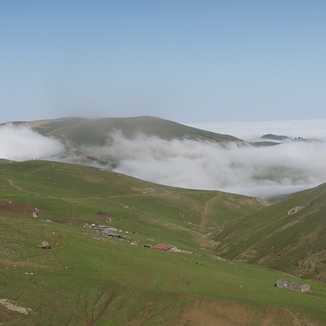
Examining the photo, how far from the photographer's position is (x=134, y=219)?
146m

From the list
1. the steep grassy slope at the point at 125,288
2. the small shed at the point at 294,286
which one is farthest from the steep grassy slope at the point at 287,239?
the small shed at the point at 294,286

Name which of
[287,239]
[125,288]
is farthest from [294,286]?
[287,239]

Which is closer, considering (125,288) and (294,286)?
(125,288)

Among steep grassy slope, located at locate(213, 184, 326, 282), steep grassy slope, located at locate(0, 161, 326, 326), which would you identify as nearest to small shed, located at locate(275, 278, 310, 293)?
steep grassy slope, located at locate(0, 161, 326, 326)

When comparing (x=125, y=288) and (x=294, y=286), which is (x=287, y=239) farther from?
(x=125, y=288)

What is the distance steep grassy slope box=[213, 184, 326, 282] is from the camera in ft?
286

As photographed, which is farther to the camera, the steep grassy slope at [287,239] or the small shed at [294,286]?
the steep grassy slope at [287,239]

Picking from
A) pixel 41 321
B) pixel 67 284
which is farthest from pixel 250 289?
pixel 41 321

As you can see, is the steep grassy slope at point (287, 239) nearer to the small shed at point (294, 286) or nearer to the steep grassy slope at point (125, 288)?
the steep grassy slope at point (125, 288)

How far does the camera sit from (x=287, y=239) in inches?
4003

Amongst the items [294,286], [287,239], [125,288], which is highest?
[125,288]

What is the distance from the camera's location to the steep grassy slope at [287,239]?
87062 millimetres

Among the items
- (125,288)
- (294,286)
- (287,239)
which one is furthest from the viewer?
(287,239)

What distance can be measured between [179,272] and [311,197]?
8372 cm
